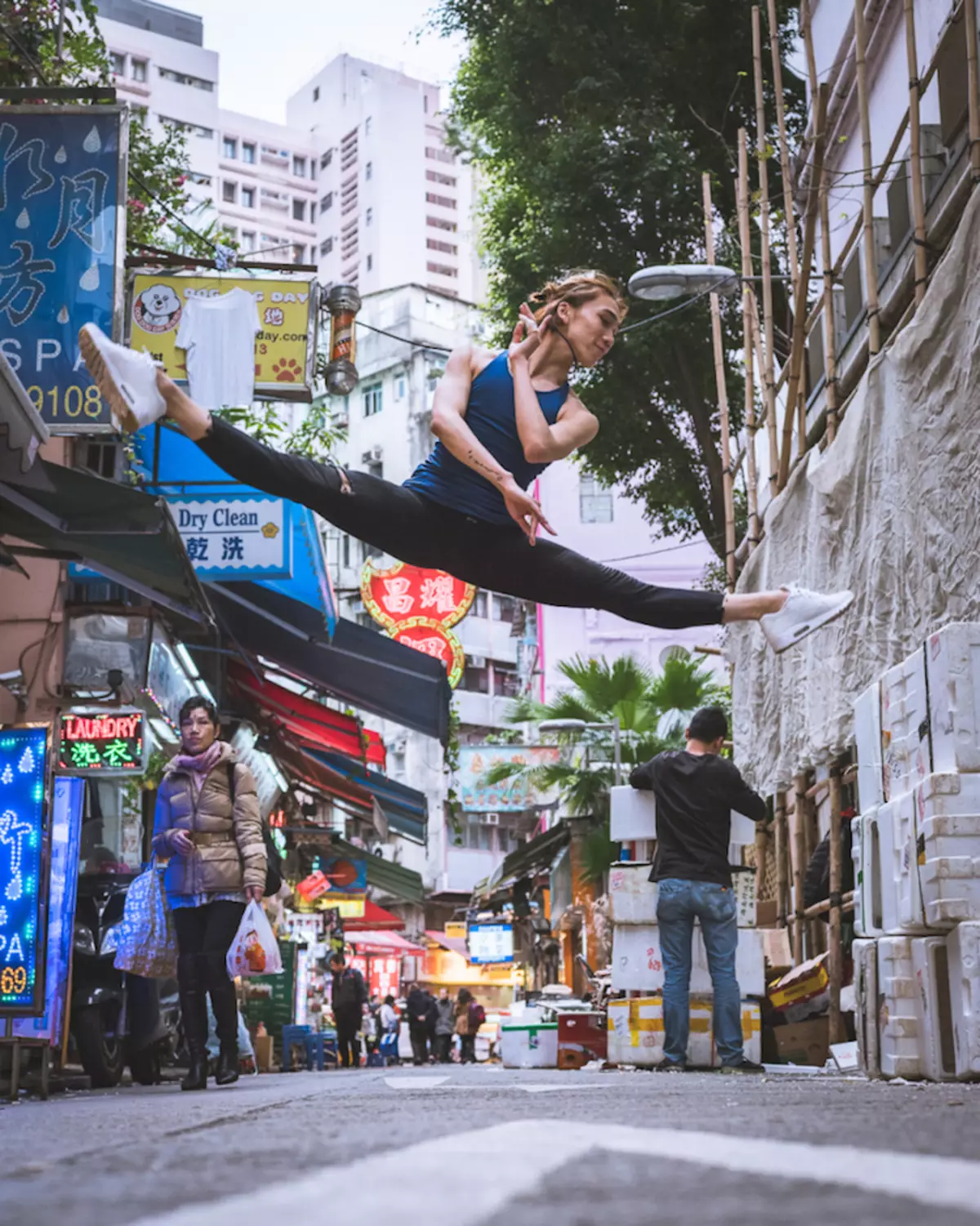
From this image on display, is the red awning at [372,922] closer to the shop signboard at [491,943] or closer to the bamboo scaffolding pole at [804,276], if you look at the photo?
the shop signboard at [491,943]

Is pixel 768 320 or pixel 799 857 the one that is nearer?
pixel 799 857

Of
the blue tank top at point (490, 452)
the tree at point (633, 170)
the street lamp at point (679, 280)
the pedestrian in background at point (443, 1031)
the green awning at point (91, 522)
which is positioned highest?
the tree at point (633, 170)

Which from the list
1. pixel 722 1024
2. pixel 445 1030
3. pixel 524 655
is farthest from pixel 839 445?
pixel 524 655

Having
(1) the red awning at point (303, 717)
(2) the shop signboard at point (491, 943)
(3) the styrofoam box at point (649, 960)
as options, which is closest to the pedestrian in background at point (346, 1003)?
(1) the red awning at point (303, 717)

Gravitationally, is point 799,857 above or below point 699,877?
above

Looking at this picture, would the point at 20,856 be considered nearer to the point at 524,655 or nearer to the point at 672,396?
the point at 672,396

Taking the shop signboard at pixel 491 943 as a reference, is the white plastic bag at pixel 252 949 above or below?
above

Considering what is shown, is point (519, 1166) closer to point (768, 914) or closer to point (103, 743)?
point (103, 743)

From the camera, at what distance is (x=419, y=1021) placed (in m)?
28.9

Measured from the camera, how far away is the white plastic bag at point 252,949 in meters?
6.99

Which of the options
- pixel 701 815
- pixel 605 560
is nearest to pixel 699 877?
pixel 701 815

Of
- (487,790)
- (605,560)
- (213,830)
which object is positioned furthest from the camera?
(605,560)

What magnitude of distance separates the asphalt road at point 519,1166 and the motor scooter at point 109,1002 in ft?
19.5

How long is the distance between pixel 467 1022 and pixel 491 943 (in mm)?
15374
